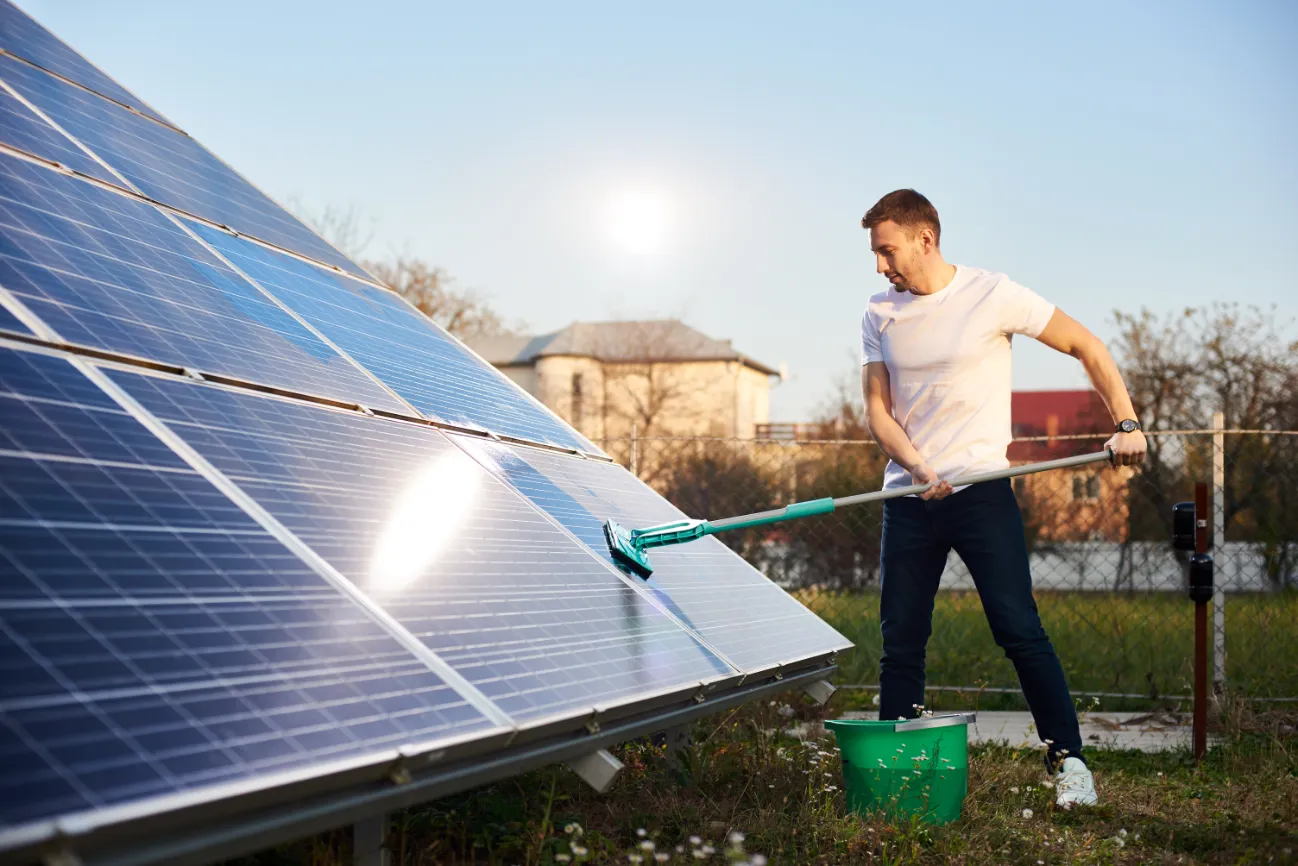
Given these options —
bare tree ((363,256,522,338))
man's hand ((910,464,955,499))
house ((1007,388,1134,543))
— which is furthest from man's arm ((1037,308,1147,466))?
bare tree ((363,256,522,338))

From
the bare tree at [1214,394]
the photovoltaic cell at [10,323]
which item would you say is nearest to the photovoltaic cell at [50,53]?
the photovoltaic cell at [10,323]

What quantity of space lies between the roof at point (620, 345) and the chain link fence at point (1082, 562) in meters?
32.6

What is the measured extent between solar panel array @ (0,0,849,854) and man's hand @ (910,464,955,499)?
2.38ft

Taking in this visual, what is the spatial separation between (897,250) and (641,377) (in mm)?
42933

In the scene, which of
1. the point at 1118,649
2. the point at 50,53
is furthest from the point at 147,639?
the point at 1118,649

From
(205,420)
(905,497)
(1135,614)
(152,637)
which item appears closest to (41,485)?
(152,637)

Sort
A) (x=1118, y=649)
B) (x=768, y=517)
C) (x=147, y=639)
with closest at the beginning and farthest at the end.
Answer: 1. (x=147, y=639)
2. (x=768, y=517)
3. (x=1118, y=649)

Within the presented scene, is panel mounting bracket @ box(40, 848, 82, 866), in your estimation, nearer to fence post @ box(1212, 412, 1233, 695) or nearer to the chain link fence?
the chain link fence

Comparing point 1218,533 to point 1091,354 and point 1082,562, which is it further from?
point 1082,562

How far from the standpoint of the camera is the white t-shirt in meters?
4.37

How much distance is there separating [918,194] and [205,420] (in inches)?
112

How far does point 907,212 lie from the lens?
14.4 ft

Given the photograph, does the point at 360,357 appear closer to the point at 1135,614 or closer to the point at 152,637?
the point at 152,637

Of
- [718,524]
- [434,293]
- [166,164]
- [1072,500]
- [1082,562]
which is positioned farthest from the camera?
[434,293]
